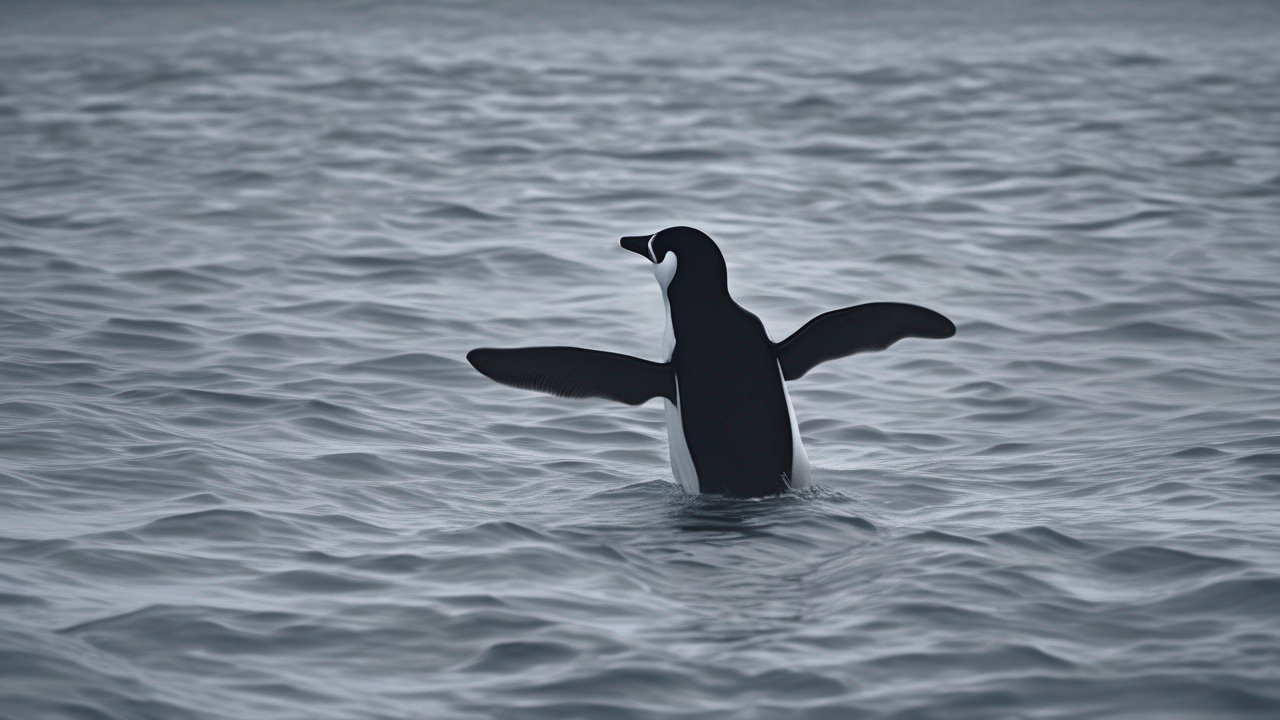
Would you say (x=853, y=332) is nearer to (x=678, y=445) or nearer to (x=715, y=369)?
(x=715, y=369)

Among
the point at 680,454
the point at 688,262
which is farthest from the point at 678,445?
the point at 688,262

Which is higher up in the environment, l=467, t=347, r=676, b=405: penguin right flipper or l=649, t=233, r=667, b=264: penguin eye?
l=649, t=233, r=667, b=264: penguin eye

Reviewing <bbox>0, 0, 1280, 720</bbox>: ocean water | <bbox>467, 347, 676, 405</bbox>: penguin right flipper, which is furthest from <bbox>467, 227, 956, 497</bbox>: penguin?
<bbox>0, 0, 1280, 720</bbox>: ocean water

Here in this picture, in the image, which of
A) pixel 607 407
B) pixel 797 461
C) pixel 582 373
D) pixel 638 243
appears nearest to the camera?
pixel 797 461

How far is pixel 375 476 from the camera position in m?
8.05

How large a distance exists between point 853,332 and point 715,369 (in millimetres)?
819

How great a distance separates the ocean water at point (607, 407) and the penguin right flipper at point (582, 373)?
0.51 metres

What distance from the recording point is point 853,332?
8.02 metres

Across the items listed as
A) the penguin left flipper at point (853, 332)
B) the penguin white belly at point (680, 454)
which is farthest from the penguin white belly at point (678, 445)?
the penguin left flipper at point (853, 332)

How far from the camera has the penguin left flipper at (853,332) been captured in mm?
7938

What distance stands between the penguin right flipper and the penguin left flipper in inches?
25.5

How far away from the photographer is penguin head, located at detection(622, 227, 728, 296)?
26.0 ft

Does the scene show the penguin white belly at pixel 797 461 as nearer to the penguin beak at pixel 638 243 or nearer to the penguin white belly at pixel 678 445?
the penguin white belly at pixel 678 445

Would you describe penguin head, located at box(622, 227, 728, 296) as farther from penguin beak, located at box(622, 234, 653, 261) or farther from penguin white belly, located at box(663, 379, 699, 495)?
penguin white belly, located at box(663, 379, 699, 495)
